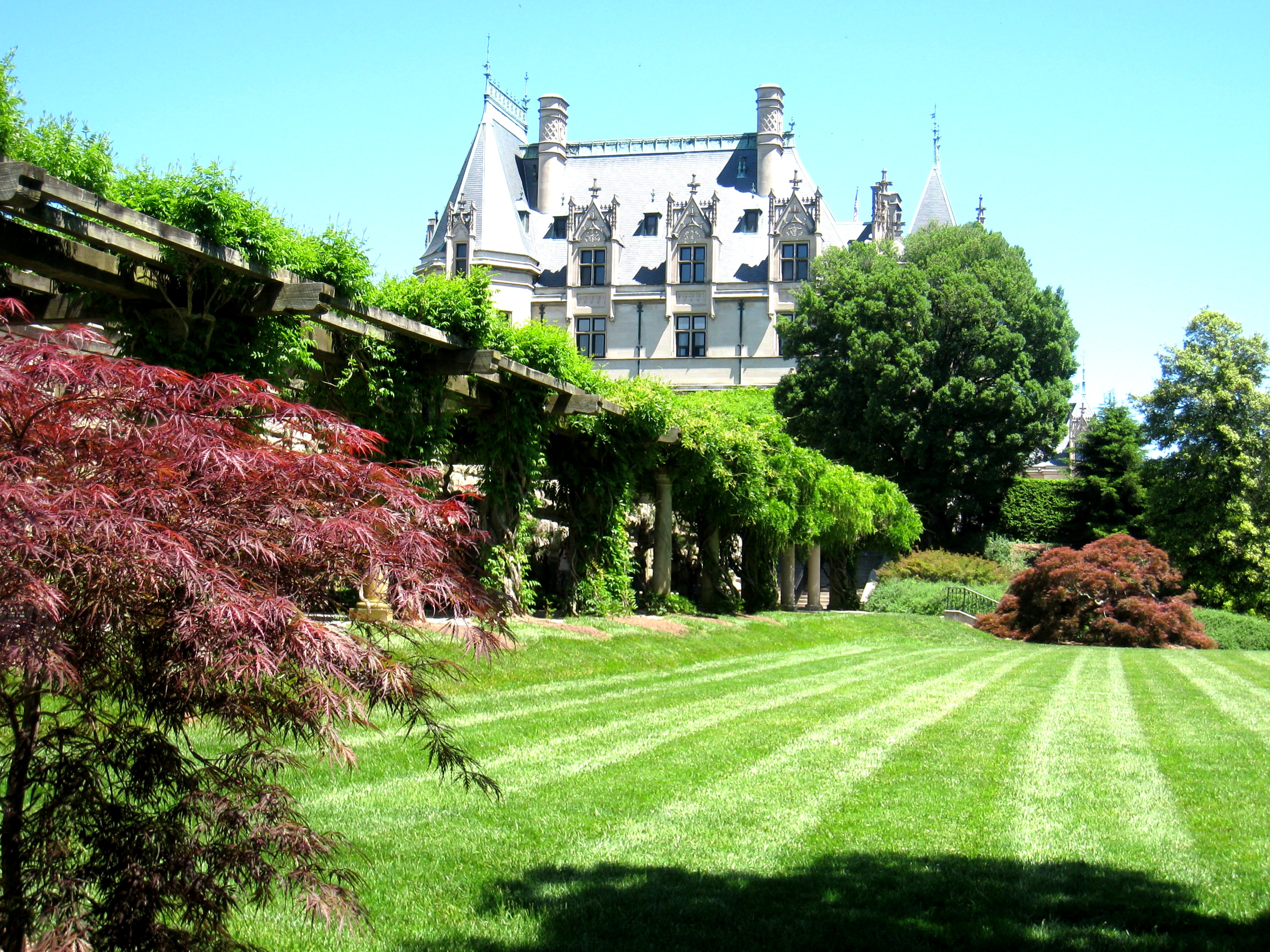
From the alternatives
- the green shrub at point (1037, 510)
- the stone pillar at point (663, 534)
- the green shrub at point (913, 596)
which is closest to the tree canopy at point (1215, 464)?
the green shrub at point (913, 596)

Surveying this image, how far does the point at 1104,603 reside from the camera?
27.7 metres

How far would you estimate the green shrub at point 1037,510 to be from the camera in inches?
1838

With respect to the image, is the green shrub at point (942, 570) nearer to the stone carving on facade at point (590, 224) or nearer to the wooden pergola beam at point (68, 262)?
the wooden pergola beam at point (68, 262)

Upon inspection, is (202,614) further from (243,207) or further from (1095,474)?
(1095,474)

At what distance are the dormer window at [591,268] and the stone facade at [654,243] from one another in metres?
0.06

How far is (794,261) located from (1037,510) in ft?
58.9

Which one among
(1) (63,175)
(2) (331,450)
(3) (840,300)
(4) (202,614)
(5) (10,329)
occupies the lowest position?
(4) (202,614)

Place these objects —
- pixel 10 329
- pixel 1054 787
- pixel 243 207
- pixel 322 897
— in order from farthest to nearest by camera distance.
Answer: pixel 243 207 → pixel 1054 787 → pixel 10 329 → pixel 322 897

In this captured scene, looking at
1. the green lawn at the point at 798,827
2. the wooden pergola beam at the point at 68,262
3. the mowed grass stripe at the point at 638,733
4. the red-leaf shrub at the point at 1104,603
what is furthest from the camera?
the red-leaf shrub at the point at 1104,603

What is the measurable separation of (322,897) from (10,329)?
2067 millimetres

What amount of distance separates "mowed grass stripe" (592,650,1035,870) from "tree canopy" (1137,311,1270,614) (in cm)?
2901

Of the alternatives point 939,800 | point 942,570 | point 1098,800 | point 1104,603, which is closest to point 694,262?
point 942,570

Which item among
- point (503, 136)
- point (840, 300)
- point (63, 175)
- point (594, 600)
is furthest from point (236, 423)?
point (503, 136)

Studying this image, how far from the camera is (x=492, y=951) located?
4109 mm
